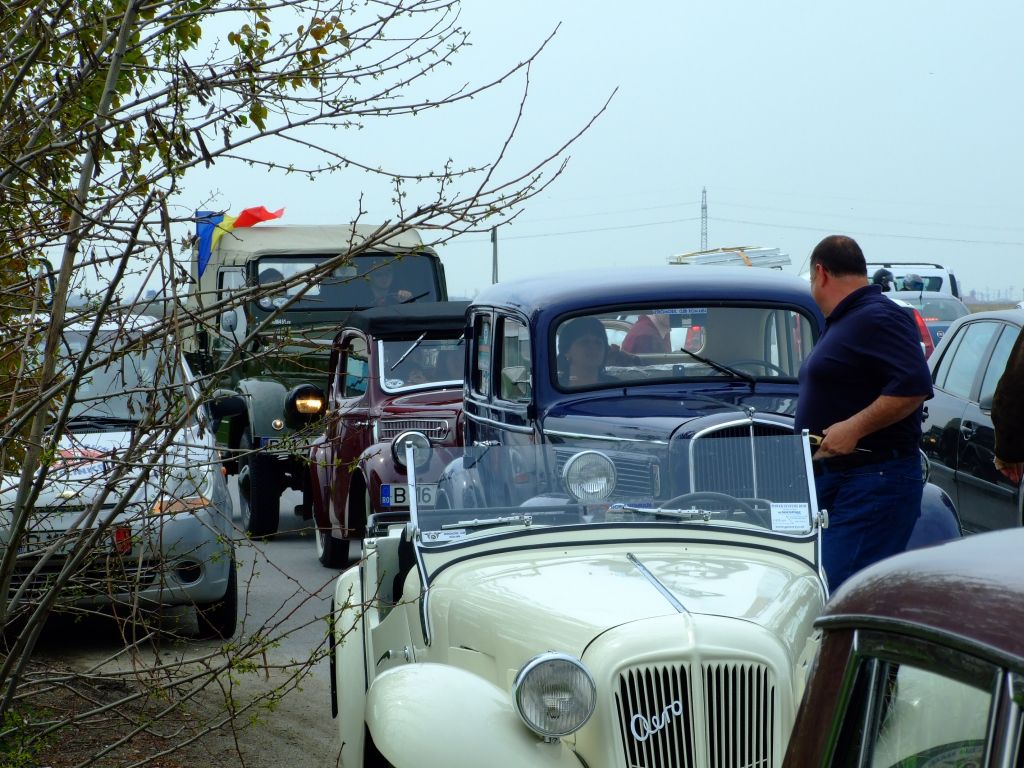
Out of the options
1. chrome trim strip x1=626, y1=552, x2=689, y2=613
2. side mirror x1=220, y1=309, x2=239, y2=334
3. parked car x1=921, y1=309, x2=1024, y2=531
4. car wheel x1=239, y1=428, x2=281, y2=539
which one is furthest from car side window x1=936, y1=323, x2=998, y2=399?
Answer: car wheel x1=239, y1=428, x2=281, y2=539

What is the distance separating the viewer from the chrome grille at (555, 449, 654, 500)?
4.27 m

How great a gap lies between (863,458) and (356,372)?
626cm

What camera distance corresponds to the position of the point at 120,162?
4344mm

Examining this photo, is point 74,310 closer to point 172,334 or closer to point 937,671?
point 172,334

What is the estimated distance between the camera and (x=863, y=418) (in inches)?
198

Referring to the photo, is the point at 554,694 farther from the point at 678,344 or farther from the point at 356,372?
the point at 356,372

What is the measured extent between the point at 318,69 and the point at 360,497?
18.5ft

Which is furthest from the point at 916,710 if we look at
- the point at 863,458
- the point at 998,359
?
the point at 998,359

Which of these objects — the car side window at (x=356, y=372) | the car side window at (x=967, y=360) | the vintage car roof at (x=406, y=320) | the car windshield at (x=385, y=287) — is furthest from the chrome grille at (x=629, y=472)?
the car windshield at (x=385, y=287)

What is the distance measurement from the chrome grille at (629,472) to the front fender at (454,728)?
839 millimetres

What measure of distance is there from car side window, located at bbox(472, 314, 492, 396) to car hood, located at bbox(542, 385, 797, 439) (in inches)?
40.9

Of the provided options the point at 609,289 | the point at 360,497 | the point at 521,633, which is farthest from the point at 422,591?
the point at 360,497

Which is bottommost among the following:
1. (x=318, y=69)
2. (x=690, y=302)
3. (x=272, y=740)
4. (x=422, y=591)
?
(x=272, y=740)

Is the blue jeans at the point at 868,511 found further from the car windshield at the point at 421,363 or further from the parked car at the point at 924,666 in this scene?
the car windshield at the point at 421,363
